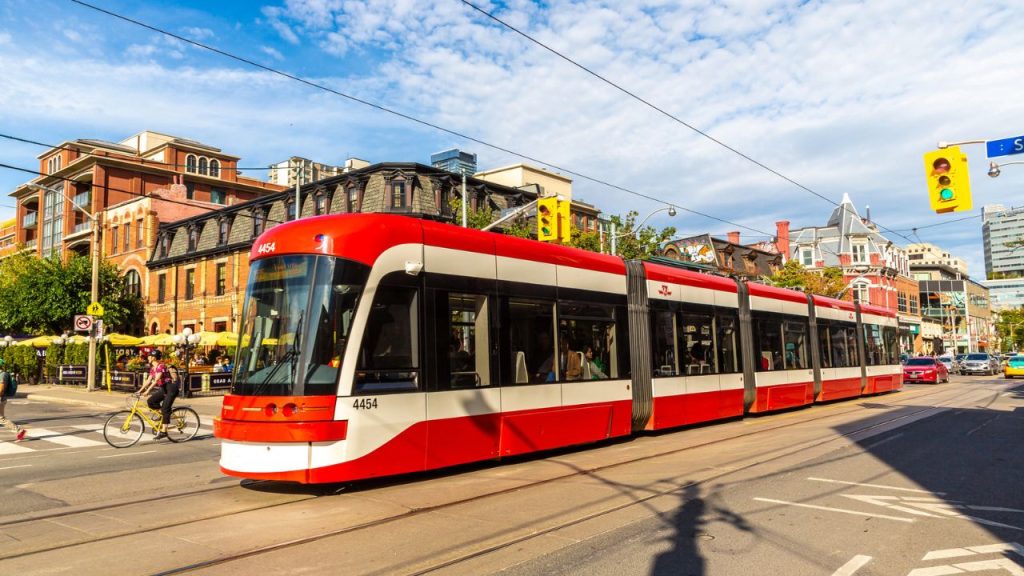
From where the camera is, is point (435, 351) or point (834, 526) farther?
point (435, 351)

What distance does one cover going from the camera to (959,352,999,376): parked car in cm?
4928

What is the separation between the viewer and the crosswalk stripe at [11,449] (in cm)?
1271

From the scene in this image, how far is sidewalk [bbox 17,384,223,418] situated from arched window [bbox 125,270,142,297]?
55.7ft

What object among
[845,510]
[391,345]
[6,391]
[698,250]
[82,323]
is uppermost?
[698,250]

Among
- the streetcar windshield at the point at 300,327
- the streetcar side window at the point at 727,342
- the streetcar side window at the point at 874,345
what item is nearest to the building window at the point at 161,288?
the streetcar side window at the point at 727,342

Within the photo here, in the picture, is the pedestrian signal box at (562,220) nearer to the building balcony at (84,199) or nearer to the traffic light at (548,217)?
the traffic light at (548,217)

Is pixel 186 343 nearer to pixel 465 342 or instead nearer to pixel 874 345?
pixel 465 342

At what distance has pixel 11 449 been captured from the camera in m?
13.1

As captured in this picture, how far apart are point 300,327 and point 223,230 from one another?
3693cm

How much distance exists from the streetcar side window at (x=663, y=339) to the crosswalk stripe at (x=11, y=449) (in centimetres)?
1197

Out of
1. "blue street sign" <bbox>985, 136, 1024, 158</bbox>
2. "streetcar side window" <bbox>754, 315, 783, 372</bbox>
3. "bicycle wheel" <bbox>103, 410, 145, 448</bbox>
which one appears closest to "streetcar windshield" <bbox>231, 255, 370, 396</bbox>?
"bicycle wheel" <bbox>103, 410, 145, 448</bbox>

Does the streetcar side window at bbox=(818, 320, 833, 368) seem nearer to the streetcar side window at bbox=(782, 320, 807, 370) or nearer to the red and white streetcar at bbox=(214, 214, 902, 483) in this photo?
the streetcar side window at bbox=(782, 320, 807, 370)

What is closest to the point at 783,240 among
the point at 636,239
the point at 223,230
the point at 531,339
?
the point at 636,239

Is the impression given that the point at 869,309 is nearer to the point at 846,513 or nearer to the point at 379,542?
the point at 846,513
